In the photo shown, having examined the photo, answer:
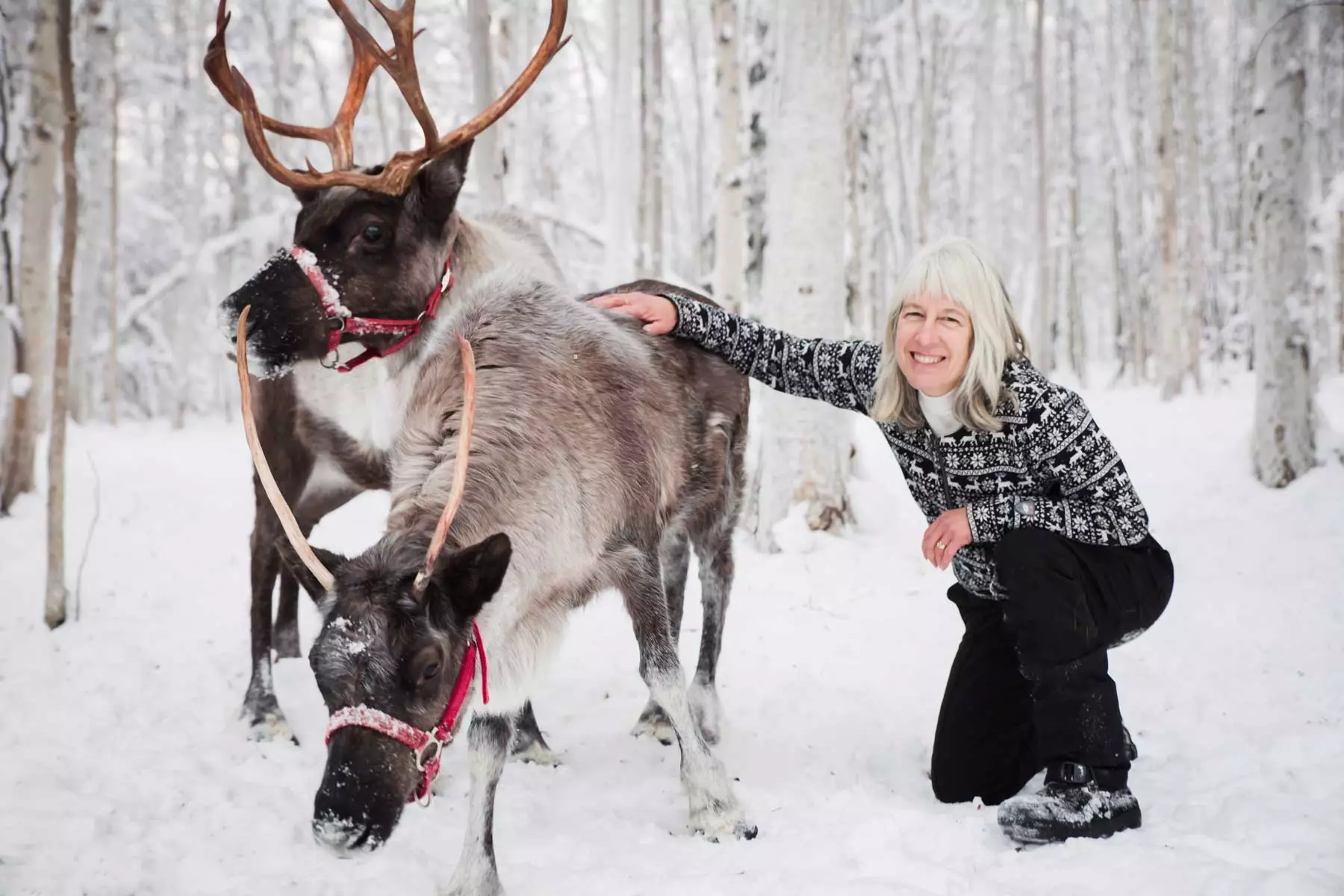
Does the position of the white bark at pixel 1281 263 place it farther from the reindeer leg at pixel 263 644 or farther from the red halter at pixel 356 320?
the reindeer leg at pixel 263 644

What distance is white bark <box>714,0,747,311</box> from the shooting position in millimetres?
9148

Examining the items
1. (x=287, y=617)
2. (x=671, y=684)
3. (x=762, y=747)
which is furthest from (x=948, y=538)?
(x=287, y=617)

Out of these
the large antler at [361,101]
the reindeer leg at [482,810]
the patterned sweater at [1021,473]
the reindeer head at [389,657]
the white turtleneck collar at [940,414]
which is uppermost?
the large antler at [361,101]

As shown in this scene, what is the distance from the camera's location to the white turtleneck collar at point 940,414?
9.41 ft

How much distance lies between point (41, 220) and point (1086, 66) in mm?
28560

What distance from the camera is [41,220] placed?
22.0 feet

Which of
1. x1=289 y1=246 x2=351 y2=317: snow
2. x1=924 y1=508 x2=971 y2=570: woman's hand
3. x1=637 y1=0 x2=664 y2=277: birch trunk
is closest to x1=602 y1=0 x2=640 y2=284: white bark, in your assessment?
x1=637 y1=0 x2=664 y2=277: birch trunk

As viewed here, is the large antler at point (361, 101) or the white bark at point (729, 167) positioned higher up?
the white bark at point (729, 167)

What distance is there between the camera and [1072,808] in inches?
101

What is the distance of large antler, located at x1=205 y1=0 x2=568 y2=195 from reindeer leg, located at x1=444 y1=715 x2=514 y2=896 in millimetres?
2149

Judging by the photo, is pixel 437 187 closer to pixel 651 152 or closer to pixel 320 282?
pixel 320 282

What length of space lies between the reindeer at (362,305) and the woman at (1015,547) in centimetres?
101

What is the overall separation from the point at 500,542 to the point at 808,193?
4.41 metres

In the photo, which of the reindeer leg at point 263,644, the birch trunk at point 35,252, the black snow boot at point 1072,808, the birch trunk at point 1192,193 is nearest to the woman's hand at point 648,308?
the reindeer leg at point 263,644
